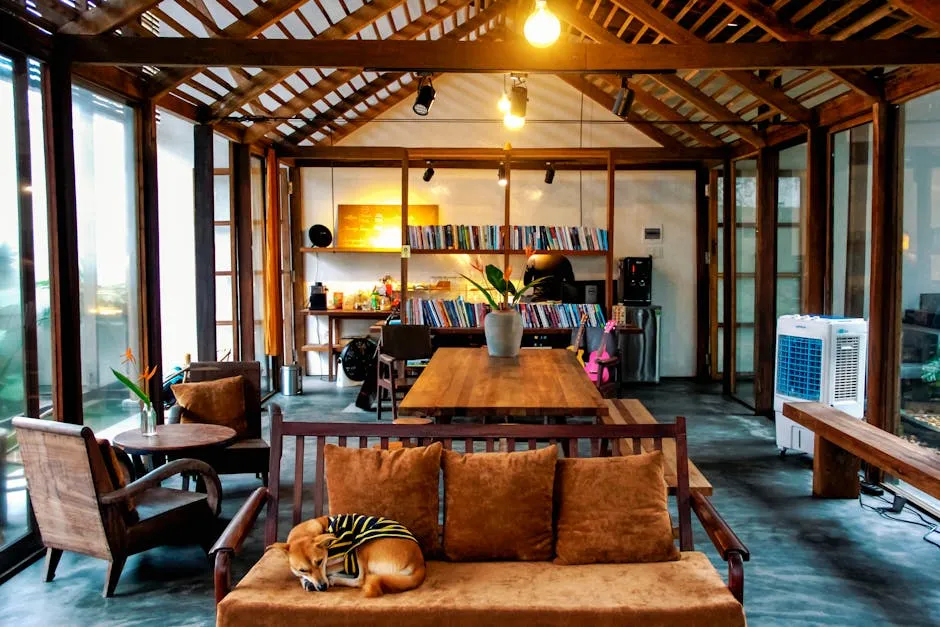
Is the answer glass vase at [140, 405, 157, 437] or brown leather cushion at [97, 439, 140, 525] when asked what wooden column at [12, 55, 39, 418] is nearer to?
glass vase at [140, 405, 157, 437]

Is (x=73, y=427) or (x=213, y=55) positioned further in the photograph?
(x=213, y=55)

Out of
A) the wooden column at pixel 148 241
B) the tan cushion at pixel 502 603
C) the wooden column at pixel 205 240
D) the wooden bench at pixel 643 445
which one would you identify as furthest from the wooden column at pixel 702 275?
the tan cushion at pixel 502 603

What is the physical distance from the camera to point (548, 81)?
995cm

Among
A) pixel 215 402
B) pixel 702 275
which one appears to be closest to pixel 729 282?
pixel 702 275

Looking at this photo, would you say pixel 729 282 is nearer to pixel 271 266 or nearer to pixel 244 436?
pixel 271 266

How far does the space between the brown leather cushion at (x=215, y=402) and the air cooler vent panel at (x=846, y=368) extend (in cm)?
435

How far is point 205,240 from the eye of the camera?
22.5 ft

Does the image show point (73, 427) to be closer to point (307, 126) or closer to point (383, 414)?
point (383, 414)

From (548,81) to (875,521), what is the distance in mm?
7044

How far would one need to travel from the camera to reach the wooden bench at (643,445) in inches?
136

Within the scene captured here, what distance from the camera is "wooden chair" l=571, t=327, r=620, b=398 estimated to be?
21.3 feet

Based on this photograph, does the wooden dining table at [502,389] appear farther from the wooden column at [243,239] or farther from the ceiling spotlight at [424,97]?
the wooden column at [243,239]

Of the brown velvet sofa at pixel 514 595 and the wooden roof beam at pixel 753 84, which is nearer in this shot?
the brown velvet sofa at pixel 514 595

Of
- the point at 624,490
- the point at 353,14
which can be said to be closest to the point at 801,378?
the point at 624,490
